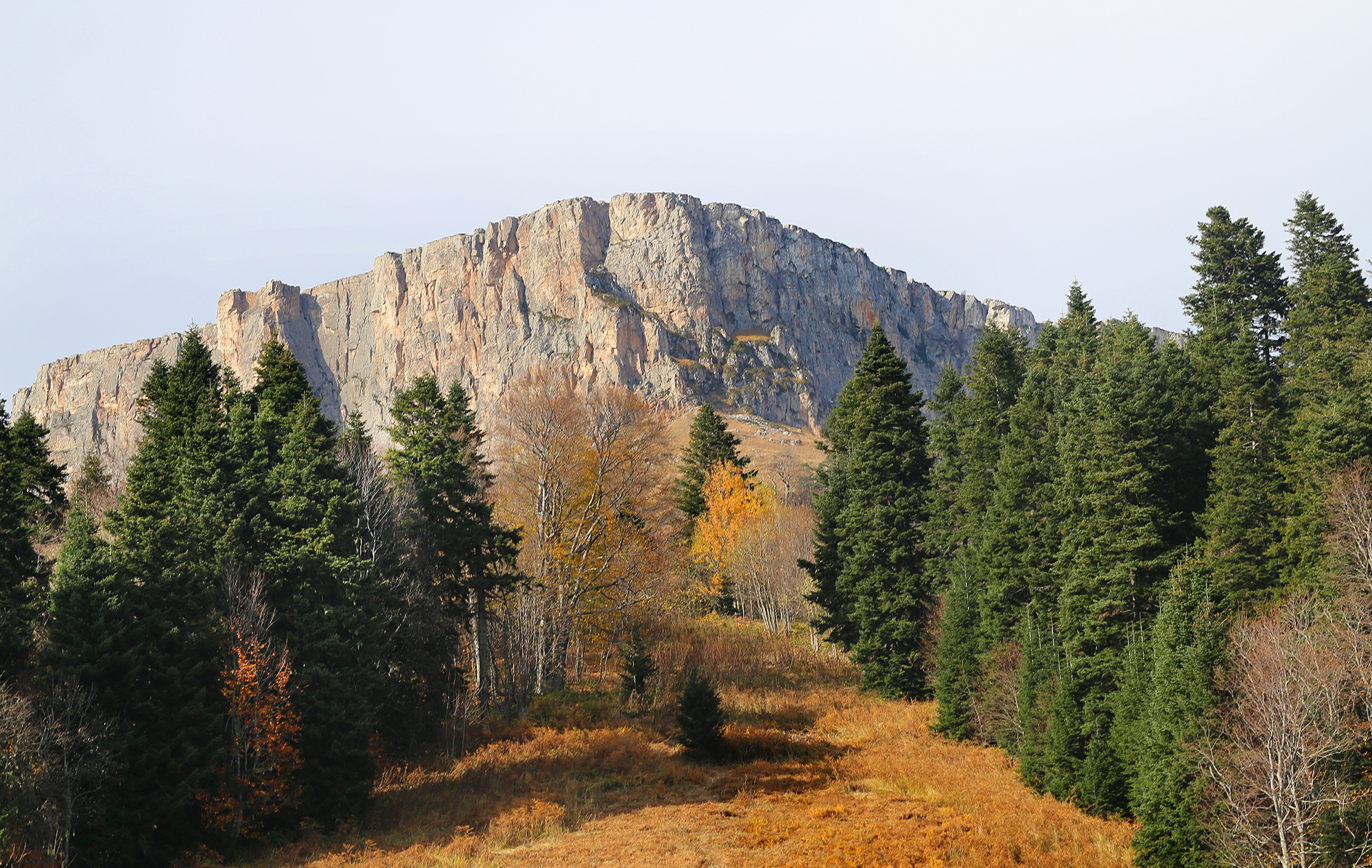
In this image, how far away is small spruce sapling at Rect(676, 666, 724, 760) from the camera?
3312 cm

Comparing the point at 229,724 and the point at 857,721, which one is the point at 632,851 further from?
the point at 857,721

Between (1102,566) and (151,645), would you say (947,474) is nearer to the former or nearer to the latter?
(1102,566)

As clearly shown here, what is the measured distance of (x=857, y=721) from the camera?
38094mm

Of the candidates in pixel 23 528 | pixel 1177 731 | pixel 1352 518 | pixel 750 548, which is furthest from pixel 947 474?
pixel 23 528

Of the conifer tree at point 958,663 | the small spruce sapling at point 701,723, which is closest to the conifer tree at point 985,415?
the conifer tree at point 958,663

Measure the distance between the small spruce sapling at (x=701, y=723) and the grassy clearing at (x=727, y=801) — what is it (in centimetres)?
68

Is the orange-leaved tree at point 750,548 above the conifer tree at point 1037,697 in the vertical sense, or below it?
above

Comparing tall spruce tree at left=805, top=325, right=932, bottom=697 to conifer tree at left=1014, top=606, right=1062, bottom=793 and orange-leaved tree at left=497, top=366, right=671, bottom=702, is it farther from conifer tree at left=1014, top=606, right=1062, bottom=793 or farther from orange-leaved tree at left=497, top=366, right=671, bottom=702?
orange-leaved tree at left=497, top=366, right=671, bottom=702

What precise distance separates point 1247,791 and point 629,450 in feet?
86.0

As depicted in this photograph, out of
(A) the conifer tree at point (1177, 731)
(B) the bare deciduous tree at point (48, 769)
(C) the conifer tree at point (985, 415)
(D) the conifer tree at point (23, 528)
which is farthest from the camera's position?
(C) the conifer tree at point (985, 415)

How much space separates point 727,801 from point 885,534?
1719 centimetres

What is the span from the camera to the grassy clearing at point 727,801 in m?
22.9

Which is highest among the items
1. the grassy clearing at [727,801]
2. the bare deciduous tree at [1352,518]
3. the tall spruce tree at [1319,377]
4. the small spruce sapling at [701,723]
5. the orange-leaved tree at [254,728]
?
the tall spruce tree at [1319,377]

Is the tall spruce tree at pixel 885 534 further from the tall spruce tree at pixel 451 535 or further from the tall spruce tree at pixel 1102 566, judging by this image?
the tall spruce tree at pixel 451 535
